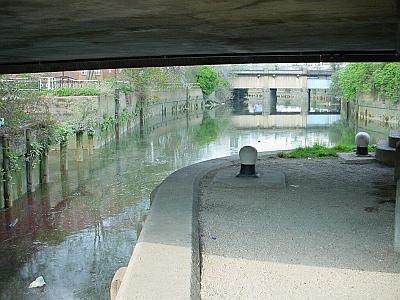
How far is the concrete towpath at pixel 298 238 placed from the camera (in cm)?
550

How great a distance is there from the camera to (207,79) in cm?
6831

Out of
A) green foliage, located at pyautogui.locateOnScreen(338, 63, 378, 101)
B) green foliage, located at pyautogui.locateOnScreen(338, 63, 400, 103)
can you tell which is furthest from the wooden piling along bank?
green foliage, located at pyautogui.locateOnScreen(338, 63, 378, 101)

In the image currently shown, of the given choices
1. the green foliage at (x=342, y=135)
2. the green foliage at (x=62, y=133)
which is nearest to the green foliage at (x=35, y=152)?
the green foliage at (x=62, y=133)

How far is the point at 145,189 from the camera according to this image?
18734 millimetres

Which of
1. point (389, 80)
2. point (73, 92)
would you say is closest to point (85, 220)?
point (73, 92)

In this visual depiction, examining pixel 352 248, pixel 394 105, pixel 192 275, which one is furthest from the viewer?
pixel 394 105

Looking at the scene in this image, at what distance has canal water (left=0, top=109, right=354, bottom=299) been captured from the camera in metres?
10.7

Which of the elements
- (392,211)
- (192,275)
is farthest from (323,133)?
(192,275)

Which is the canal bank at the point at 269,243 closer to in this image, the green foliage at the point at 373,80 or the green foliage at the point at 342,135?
the green foliage at the point at 342,135

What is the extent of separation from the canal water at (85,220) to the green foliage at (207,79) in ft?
119

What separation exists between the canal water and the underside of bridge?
424cm

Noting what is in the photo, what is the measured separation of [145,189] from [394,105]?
2558 cm

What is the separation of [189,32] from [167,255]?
4.83 meters

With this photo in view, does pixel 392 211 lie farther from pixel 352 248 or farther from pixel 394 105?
pixel 394 105
